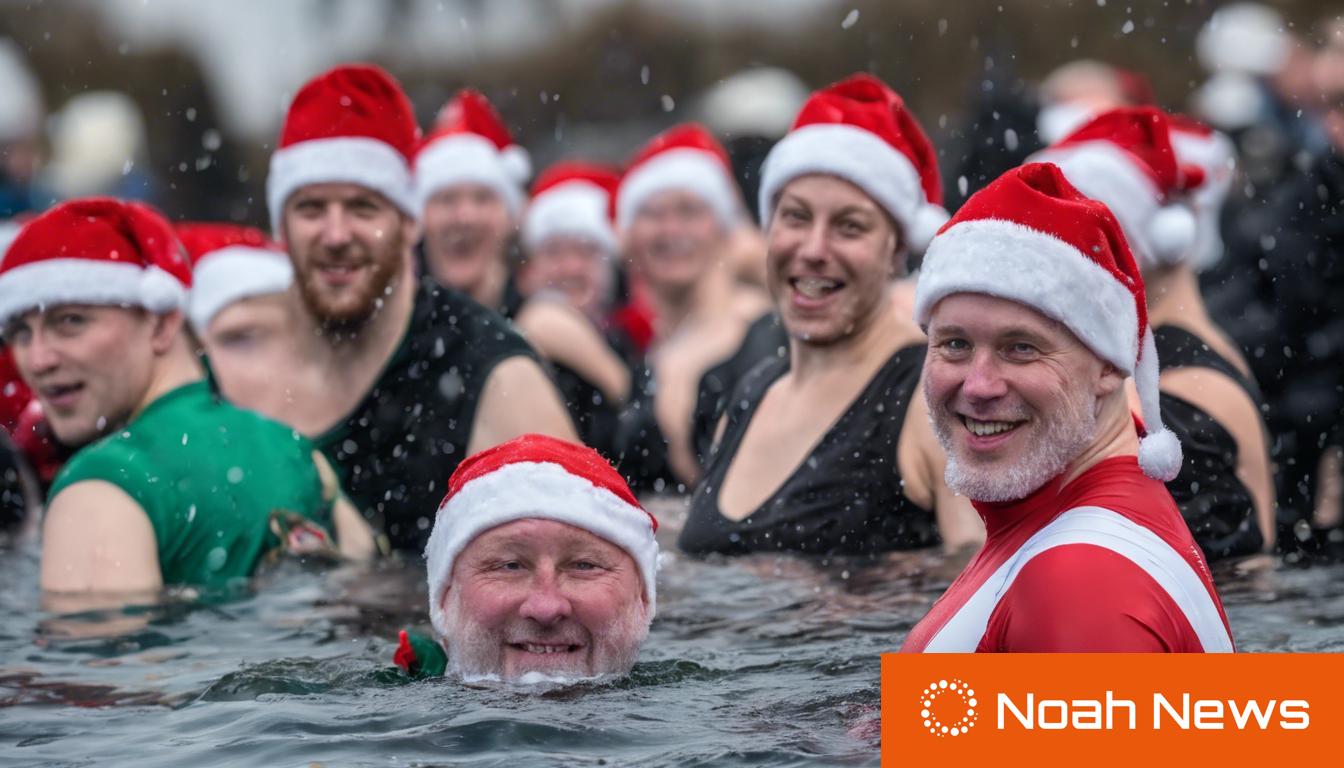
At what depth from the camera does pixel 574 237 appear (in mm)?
14203

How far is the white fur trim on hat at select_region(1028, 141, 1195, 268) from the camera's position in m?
7.12

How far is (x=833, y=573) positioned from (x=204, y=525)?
85.3 inches

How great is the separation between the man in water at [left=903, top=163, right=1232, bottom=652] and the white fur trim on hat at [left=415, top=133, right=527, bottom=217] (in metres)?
8.00

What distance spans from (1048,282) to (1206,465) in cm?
236

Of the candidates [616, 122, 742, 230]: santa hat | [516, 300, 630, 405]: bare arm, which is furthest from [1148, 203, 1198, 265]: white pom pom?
[616, 122, 742, 230]: santa hat

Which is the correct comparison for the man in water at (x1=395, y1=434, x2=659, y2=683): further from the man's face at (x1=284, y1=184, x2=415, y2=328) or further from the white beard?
the man's face at (x1=284, y1=184, x2=415, y2=328)

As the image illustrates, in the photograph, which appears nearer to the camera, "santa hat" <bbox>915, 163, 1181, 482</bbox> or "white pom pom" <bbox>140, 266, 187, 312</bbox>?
"santa hat" <bbox>915, 163, 1181, 482</bbox>

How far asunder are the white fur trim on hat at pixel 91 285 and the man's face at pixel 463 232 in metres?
4.54

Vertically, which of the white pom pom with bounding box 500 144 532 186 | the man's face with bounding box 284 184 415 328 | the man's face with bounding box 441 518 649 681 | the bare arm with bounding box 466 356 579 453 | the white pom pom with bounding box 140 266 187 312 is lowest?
the man's face with bounding box 441 518 649 681

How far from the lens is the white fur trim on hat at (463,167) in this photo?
41.5 ft

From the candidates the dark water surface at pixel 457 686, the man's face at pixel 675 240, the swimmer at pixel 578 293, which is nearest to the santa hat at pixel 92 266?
the dark water surface at pixel 457 686

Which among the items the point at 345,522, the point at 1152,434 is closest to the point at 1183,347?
the point at 1152,434

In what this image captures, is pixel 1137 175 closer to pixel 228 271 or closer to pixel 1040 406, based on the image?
pixel 1040 406

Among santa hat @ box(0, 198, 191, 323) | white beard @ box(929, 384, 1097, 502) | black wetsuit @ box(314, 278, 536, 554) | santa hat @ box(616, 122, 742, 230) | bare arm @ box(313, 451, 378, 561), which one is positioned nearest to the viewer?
white beard @ box(929, 384, 1097, 502)
